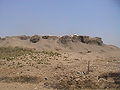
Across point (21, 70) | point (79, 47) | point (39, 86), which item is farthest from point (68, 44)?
point (39, 86)

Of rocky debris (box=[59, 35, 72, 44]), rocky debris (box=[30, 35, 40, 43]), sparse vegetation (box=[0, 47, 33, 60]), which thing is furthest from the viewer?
rocky debris (box=[30, 35, 40, 43])

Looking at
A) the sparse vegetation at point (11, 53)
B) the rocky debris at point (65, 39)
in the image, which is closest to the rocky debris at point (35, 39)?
the rocky debris at point (65, 39)

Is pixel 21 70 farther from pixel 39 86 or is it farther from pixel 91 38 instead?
pixel 91 38

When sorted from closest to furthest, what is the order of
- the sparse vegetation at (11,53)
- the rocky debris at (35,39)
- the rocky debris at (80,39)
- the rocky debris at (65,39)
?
1. the sparse vegetation at (11,53)
2. the rocky debris at (65,39)
3. the rocky debris at (35,39)
4. the rocky debris at (80,39)

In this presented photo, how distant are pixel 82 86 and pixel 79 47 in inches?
2084

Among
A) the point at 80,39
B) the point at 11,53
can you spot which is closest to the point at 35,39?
the point at 80,39

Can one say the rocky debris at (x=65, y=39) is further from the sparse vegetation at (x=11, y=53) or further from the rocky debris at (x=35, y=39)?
the sparse vegetation at (x=11, y=53)

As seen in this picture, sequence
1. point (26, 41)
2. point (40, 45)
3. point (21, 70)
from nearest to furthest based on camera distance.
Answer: point (21, 70) → point (40, 45) → point (26, 41)

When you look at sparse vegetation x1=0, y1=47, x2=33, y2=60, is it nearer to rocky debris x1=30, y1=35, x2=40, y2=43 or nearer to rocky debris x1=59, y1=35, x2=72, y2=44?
rocky debris x1=30, y1=35, x2=40, y2=43

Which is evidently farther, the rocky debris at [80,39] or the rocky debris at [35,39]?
the rocky debris at [80,39]

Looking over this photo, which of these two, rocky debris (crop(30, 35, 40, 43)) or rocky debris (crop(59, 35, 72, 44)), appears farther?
rocky debris (crop(30, 35, 40, 43))

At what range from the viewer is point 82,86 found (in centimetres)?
1433

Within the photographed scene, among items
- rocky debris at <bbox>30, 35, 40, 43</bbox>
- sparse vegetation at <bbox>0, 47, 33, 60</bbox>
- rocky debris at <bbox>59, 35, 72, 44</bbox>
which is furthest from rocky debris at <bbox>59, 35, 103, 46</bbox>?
sparse vegetation at <bbox>0, 47, 33, 60</bbox>

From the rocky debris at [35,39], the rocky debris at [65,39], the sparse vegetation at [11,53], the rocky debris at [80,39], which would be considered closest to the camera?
the sparse vegetation at [11,53]
